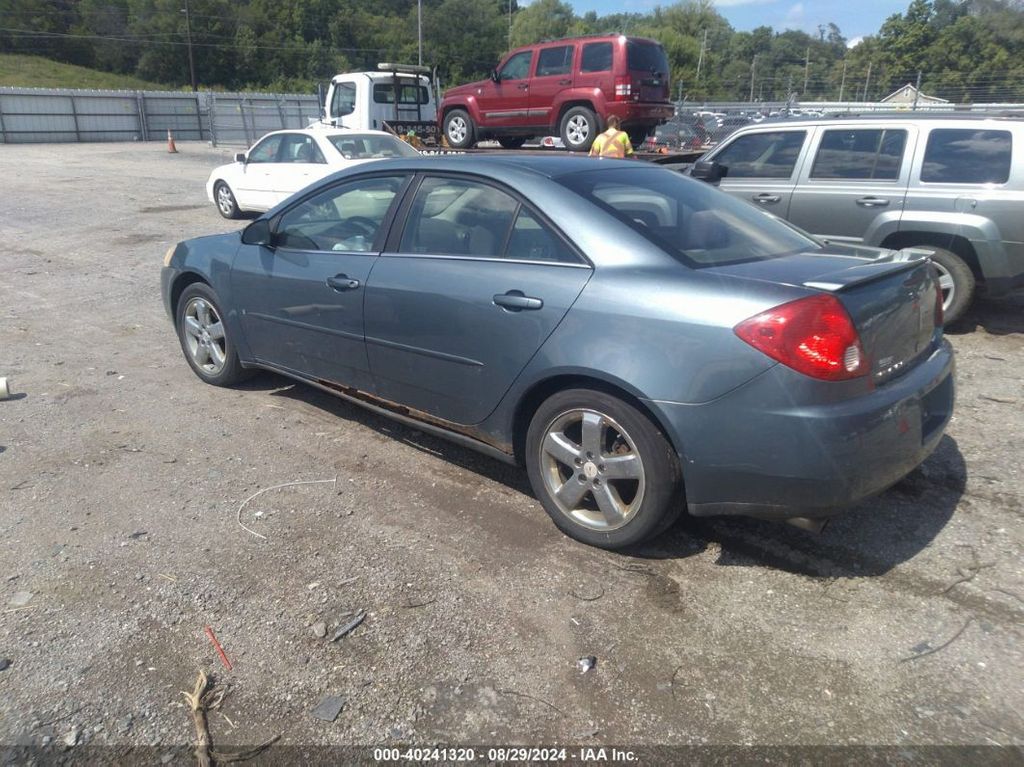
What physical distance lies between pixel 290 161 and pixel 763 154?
7.95m

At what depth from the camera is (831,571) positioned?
3254 millimetres

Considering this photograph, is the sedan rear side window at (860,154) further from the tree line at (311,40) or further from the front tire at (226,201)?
the tree line at (311,40)

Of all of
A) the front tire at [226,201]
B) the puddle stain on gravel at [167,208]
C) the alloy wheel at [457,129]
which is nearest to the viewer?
the front tire at [226,201]

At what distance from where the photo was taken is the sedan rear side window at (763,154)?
7430 mm

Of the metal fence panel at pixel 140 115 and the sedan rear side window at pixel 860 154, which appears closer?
the sedan rear side window at pixel 860 154

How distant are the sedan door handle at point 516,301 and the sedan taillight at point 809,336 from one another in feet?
2.92

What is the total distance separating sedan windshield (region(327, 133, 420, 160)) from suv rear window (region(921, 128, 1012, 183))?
7.67 meters

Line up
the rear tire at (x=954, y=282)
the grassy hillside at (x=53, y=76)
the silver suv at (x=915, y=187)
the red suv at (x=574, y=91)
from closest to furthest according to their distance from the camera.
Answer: the silver suv at (x=915, y=187), the rear tire at (x=954, y=282), the red suv at (x=574, y=91), the grassy hillside at (x=53, y=76)

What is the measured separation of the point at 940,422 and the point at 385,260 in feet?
8.87

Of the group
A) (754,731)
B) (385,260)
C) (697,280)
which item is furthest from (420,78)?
(754,731)

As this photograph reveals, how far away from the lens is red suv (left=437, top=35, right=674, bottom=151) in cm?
1305

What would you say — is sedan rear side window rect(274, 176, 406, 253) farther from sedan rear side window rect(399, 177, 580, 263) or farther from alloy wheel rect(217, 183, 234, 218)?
alloy wheel rect(217, 183, 234, 218)

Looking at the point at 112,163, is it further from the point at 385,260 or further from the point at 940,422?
the point at 940,422

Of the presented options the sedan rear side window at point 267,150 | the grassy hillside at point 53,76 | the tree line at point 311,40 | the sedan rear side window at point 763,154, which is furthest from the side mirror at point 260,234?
the grassy hillside at point 53,76
